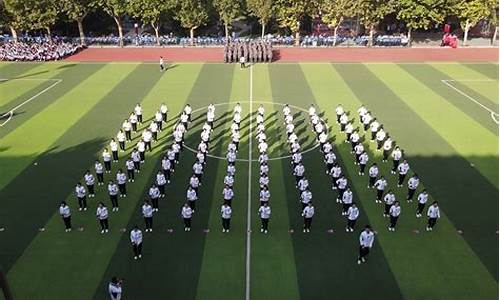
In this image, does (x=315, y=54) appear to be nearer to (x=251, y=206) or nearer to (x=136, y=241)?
(x=251, y=206)

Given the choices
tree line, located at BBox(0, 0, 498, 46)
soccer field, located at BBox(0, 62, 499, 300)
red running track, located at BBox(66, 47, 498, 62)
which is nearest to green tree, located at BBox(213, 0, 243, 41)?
tree line, located at BBox(0, 0, 498, 46)

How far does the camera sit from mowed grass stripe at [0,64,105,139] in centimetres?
3127

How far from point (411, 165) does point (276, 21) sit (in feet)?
137

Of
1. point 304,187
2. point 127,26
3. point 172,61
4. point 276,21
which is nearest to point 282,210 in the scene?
point 304,187

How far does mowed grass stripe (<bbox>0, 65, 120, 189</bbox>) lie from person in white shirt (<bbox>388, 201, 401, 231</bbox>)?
1792cm

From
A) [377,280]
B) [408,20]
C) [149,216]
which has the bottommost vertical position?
[377,280]

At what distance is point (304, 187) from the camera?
2062 centimetres

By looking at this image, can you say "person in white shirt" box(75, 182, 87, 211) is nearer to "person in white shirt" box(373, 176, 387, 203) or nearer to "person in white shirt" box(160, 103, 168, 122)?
"person in white shirt" box(160, 103, 168, 122)

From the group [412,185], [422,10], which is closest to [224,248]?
[412,185]

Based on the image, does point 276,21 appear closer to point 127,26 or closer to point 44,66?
point 127,26

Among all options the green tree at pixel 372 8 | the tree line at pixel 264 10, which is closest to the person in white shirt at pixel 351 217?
the green tree at pixel 372 8

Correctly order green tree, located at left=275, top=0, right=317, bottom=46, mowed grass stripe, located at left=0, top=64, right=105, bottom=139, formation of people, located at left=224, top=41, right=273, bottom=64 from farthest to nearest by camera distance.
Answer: green tree, located at left=275, top=0, right=317, bottom=46
formation of people, located at left=224, top=41, right=273, bottom=64
mowed grass stripe, located at left=0, top=64, right=105, bottom=139

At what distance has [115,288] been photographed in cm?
1483

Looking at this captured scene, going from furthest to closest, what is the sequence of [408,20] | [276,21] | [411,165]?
1. [276,21]
2. [408,20]
3. [411,165]
